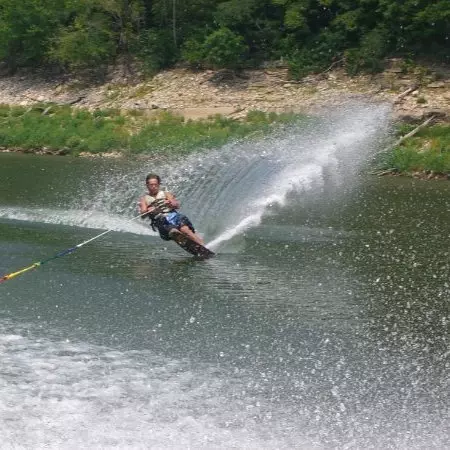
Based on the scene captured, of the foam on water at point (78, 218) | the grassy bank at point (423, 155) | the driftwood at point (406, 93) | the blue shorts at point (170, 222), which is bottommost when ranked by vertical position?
the grassy bank at point (423, 155)

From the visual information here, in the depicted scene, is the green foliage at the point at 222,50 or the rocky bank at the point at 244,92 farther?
the green foliage at the point at 222,50

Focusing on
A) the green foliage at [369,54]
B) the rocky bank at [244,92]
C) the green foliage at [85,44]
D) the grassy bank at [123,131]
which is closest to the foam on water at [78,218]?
the grassy bank at [123,131]

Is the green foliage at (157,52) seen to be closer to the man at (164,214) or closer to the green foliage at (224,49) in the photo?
the green foliage at (224,49)

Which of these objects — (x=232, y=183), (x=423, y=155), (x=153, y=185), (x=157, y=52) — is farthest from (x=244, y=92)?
(x=153, y=185)

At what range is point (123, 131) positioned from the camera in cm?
3344

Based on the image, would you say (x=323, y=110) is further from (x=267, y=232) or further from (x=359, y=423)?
(x=359, y=423)

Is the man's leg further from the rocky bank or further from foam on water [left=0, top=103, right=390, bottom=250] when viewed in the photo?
the rocky bank

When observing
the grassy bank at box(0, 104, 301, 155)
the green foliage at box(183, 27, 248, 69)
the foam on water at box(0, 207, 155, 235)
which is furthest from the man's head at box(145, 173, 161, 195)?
the green foliage at box(183, 27, 248, 69)

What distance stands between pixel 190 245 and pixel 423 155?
14907 mm

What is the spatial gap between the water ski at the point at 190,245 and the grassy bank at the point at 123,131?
15.1 m

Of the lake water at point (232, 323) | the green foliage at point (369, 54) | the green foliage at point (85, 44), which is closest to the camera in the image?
the lake water at point (232, 323)

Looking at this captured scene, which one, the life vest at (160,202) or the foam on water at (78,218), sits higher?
the life vest at (160,202)

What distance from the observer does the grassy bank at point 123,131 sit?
30328 mm

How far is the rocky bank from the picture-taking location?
3250 centimetres
